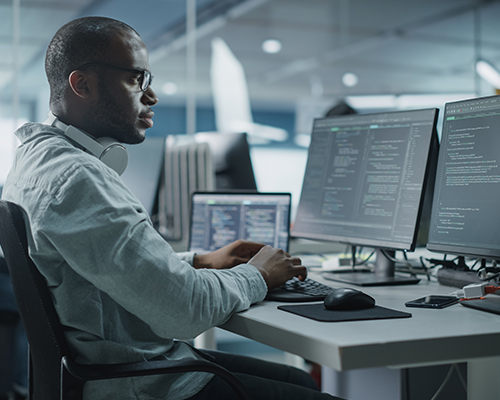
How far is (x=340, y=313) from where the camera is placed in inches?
48.4

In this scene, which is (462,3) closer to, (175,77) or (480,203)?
(175,77)

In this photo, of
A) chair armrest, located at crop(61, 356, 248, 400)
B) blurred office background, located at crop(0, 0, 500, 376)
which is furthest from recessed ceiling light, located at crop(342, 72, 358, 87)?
chair armrest, located at crop(61, 356, 248, 400)

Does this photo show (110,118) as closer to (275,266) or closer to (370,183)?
(275,266)

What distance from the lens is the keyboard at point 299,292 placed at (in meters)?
1.40

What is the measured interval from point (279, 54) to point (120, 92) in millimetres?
6723

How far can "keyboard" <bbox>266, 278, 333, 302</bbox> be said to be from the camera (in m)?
1.40

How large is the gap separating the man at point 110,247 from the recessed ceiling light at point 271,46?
6048 millimetres

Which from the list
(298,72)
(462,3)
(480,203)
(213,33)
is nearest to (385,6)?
(462,3)

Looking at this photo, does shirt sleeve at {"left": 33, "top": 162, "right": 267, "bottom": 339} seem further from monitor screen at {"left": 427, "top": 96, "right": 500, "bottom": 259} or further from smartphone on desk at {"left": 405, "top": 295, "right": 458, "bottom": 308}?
monitor screen at {"left": 427, "top": 96, "right": 500, "bottom": 259}

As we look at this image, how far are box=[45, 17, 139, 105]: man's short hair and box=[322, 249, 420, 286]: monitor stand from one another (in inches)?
34.6

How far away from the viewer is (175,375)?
48.6 inches

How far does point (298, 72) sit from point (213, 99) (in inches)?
68.4

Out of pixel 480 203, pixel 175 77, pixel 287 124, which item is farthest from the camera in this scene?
pixel 287 124

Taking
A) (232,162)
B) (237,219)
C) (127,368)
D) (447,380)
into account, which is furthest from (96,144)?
(232,162)
